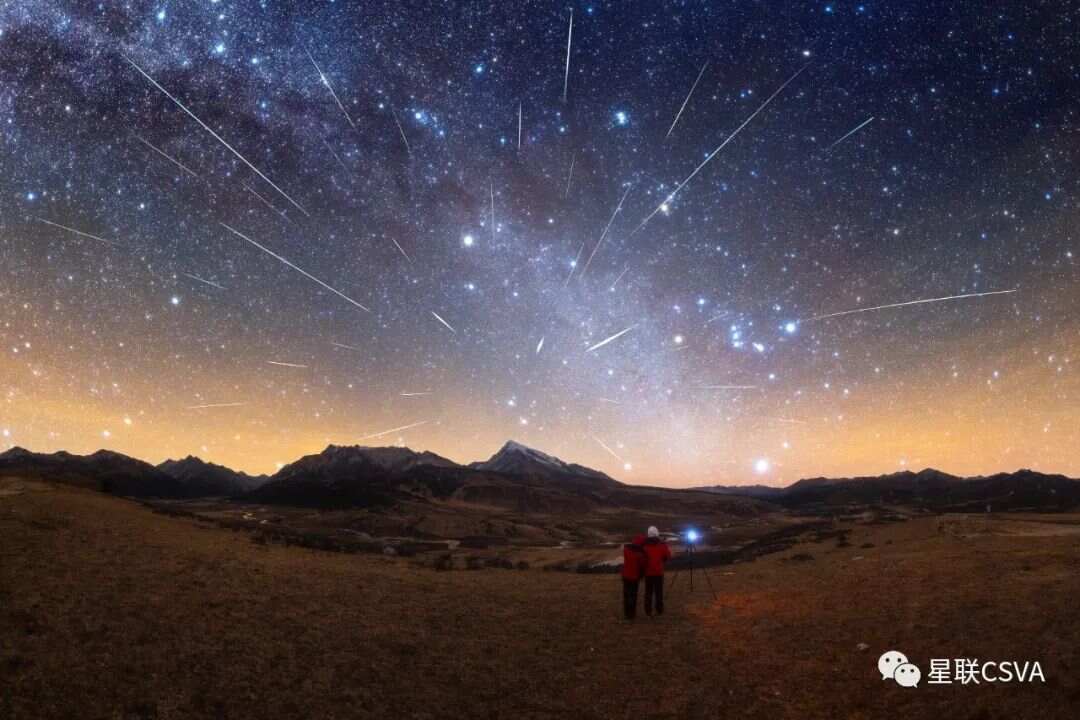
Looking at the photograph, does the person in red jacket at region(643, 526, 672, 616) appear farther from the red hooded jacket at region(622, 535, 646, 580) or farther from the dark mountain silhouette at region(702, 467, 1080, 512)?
the dark mountain silhouette at region(702, 467, 1080, 512)

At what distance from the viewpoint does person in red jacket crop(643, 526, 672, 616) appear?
1255cm

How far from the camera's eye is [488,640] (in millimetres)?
10969

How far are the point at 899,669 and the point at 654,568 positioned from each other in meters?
5.24

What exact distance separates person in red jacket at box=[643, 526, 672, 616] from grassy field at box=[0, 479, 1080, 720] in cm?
61

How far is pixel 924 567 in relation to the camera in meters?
15.8

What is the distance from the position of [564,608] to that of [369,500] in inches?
3507

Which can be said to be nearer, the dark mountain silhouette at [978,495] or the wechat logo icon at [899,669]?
the wechat logo icon at [899,669]

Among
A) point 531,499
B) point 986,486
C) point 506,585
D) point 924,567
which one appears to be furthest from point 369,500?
point 986,486

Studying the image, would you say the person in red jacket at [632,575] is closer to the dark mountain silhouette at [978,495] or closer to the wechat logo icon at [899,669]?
the wechat logo icon at [899,669]

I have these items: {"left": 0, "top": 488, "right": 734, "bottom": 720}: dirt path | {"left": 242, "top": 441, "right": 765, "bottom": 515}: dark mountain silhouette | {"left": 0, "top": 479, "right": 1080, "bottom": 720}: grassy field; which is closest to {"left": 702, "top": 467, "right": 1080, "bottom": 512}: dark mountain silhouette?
{"left": 242, "top": 441, "right": 765, "bottom": 515}: dark mountain silhouette

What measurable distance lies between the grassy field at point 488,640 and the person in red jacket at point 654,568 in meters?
0.61

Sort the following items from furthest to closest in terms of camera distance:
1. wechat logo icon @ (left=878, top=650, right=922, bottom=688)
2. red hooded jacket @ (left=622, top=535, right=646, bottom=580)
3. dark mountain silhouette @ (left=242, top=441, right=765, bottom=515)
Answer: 1. dark mountain silhouette @ (left=242, top=441, right=765, bottom=515)
2. red hooded jacket @ (left=622, top=535, right=646, bottom=580)
3. wechat logo icon @ (left=878, top=650, right=922, bottom=688)

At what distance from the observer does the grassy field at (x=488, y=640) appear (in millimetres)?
7238

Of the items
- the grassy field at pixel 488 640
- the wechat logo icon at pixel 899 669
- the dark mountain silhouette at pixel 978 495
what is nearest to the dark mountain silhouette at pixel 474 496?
the dark mountain silhouette at pixel 978 495
